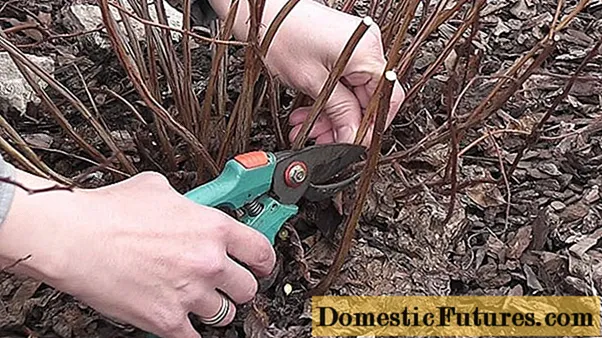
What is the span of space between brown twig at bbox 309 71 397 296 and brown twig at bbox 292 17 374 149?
2.5 inches

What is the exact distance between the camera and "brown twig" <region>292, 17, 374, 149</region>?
1.15 metres

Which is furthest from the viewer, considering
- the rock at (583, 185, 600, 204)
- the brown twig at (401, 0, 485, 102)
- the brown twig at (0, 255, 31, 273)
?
the rock at (583, 185, 600, 204)

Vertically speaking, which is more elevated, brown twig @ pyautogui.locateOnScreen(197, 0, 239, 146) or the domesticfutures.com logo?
brown twig @ pyautogui.locateOnScreen(197, 0, 239, 146)

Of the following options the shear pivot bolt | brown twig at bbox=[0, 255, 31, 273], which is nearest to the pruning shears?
the shear pivot bolt

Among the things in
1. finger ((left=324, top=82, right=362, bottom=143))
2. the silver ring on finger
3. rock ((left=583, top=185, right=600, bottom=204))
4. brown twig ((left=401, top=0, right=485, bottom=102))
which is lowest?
the silver ring on finger

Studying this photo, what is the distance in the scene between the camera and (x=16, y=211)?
99cm

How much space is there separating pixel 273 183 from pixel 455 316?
0.34 m

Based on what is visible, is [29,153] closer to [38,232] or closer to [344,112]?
[38,232]

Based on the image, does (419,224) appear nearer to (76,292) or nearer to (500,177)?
(500,177)

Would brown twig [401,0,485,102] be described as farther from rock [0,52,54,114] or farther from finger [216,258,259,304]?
rock [0,52,54,114]

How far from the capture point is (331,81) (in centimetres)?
123

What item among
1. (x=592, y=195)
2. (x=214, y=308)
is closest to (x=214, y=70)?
(x=214, y=308)

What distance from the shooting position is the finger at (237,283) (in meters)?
1.12

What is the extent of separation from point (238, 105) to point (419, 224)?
350mm
